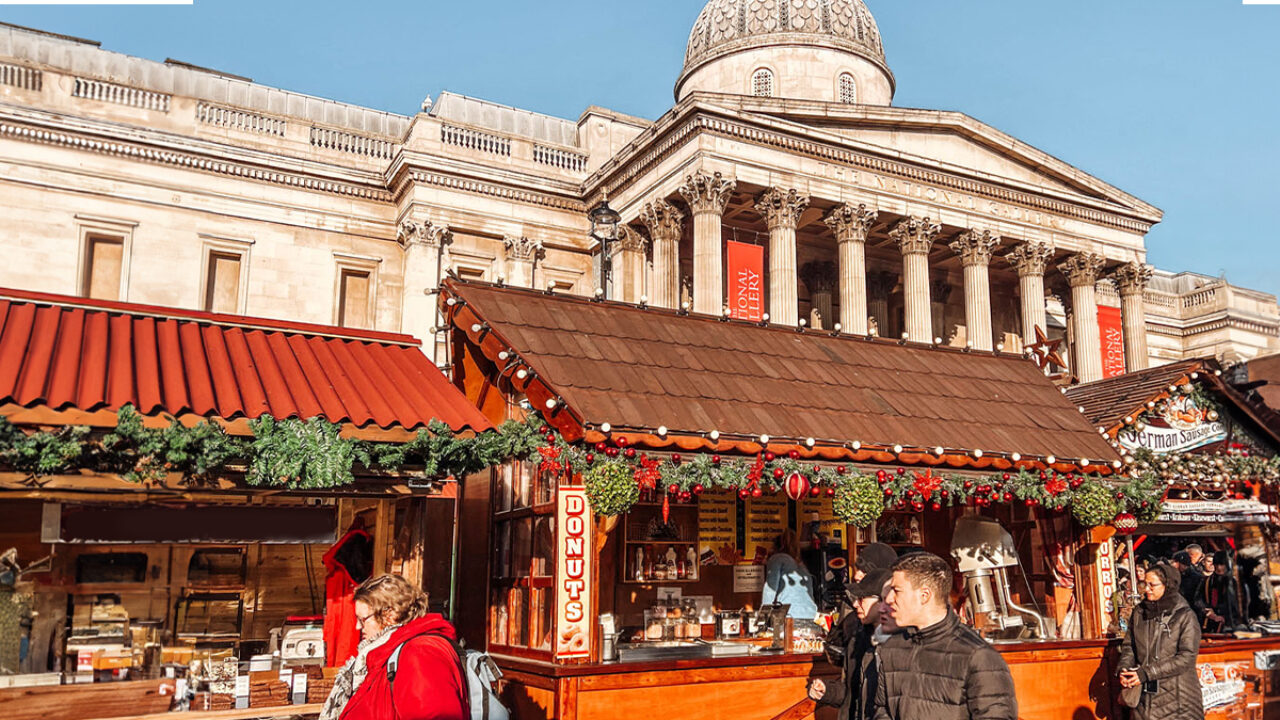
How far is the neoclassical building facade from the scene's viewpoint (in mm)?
28734

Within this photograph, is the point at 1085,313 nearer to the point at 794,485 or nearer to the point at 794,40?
the point at 794,40

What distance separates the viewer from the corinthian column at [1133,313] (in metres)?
37.5

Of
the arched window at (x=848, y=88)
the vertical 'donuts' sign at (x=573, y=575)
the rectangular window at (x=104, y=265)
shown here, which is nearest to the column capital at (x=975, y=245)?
the arched window at (x=848, y=88)

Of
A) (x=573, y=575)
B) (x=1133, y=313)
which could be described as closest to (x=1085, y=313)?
(x=1133, y=313)

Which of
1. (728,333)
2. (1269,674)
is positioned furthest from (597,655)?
(1269,674)

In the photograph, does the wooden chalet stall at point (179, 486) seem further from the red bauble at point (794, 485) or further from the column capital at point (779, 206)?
the column capital at point (779, 206)

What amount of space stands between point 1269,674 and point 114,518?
1239cm

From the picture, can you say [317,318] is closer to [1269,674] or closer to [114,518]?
[114,518]

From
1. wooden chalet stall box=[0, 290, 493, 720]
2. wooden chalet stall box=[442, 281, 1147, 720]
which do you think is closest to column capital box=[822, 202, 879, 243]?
wooden chalet stall box=[442, 281, 1147, 720]

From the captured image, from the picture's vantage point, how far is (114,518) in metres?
8.87

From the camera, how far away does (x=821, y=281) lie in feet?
120

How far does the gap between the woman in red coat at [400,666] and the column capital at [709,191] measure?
23577 mm

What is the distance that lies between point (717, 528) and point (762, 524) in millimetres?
625

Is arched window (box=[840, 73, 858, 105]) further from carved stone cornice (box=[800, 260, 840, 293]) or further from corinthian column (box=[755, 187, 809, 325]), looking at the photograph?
corinthian column (box=[755, 187, 809, 325])
